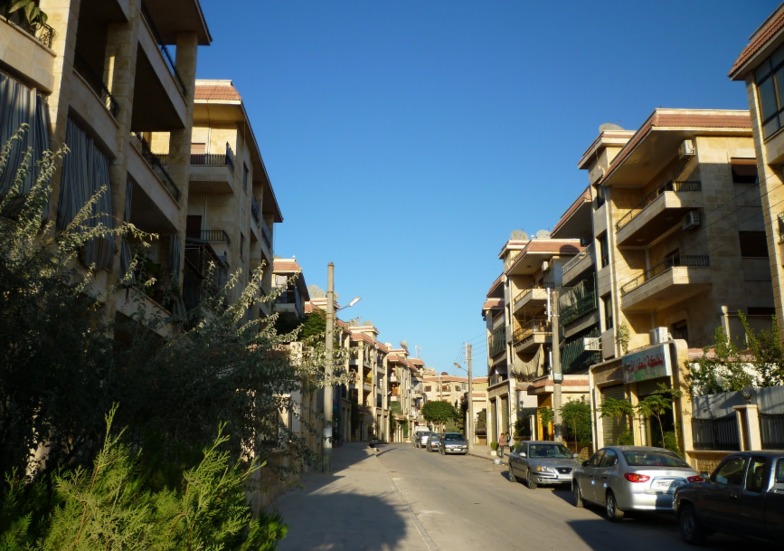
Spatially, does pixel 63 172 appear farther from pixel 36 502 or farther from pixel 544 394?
pixel 544 394

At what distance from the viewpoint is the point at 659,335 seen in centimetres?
2614

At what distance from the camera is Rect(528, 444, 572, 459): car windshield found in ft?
73.7

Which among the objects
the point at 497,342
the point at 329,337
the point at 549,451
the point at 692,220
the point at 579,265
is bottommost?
the point at 549,451

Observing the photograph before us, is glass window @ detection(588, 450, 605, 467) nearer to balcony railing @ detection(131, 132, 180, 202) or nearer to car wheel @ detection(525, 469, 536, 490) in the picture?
car wheel @ detection(525, 469, 536, 490)

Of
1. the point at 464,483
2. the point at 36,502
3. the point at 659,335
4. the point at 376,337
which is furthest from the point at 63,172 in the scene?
the point at 376,337

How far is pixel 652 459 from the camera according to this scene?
14.4 m

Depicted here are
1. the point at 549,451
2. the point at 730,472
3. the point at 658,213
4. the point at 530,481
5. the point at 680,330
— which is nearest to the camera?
the point at 730,472

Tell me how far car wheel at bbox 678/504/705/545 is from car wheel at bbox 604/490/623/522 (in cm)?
249

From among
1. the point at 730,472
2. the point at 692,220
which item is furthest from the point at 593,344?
the point at 730,472

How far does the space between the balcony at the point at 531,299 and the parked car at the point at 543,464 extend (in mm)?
22885

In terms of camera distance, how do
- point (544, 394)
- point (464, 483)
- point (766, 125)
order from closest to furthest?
1. point (766, 125)
2. point (464, 483)
3. point (544, 394)

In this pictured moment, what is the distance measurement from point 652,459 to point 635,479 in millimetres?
1018

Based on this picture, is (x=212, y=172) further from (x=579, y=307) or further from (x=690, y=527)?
(x=579, y=307)

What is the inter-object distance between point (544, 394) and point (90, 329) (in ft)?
124
